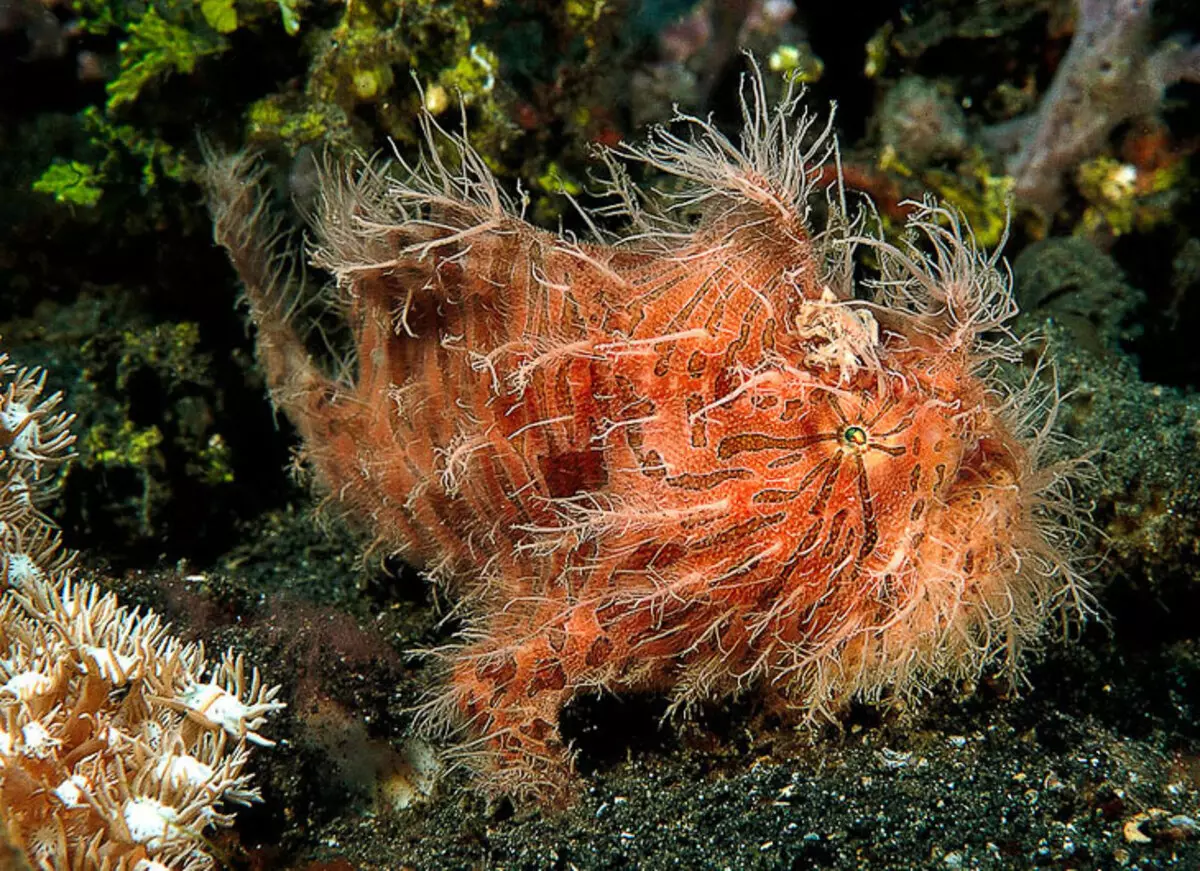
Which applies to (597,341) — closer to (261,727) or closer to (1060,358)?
(261,727)

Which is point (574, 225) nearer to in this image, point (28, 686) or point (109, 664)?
point (109, 664)

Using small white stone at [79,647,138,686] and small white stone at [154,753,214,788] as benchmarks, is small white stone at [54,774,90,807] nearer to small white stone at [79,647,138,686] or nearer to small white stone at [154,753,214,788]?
small white stone at [154,753,214,788]

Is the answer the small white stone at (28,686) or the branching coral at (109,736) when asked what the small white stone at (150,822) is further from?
the small white stone at (28,686)

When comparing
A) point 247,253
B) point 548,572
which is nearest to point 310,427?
point 247,253

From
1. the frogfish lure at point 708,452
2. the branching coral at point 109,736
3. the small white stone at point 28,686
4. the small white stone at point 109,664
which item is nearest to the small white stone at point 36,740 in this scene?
the branching coral at point 109,736

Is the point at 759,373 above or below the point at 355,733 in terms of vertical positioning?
above

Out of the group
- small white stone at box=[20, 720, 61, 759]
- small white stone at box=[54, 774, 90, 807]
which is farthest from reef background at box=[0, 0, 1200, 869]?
small white stone at box=[20, 720, 61, 759]
